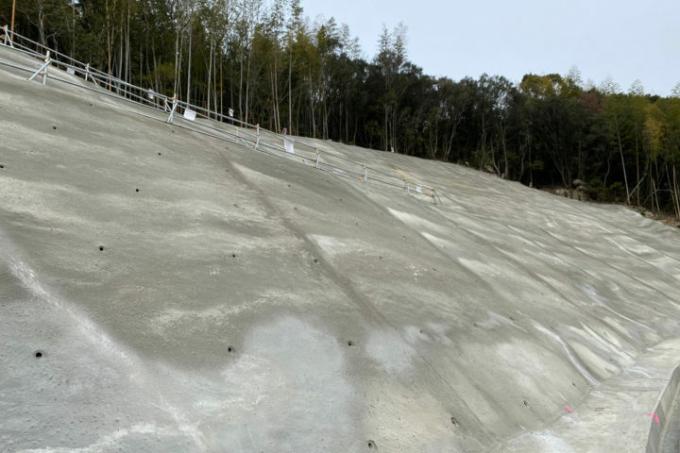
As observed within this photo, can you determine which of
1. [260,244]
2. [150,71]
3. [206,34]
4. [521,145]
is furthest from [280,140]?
[521,145]

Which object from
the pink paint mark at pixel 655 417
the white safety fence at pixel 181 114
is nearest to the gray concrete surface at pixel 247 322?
the pink paint mark at pixel 655 417

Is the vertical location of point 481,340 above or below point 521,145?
below

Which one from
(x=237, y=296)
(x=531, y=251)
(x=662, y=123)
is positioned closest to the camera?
(x=237, y=296)

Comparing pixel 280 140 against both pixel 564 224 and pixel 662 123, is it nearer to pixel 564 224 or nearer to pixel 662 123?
pixel 564 224

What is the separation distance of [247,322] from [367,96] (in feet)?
126

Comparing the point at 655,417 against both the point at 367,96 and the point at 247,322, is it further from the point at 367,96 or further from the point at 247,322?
the point at 367,96

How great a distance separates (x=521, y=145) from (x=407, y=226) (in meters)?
37.5

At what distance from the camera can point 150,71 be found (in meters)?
31.2

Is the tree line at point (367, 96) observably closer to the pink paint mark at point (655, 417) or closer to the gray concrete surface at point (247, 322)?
the gray concrete surface at point (247, 322)

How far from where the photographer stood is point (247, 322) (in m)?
5.02

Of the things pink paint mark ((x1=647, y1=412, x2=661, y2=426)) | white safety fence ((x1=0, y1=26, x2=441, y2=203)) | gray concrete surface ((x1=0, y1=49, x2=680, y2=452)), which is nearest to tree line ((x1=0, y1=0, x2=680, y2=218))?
white safety fence ((x1=0, y1=26, x2=441, y2=203))

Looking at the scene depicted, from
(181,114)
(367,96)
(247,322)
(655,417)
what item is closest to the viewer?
(247,322)

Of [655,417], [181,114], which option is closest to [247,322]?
[655,417]

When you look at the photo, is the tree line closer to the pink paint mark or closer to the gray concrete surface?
the gray concrete surface
